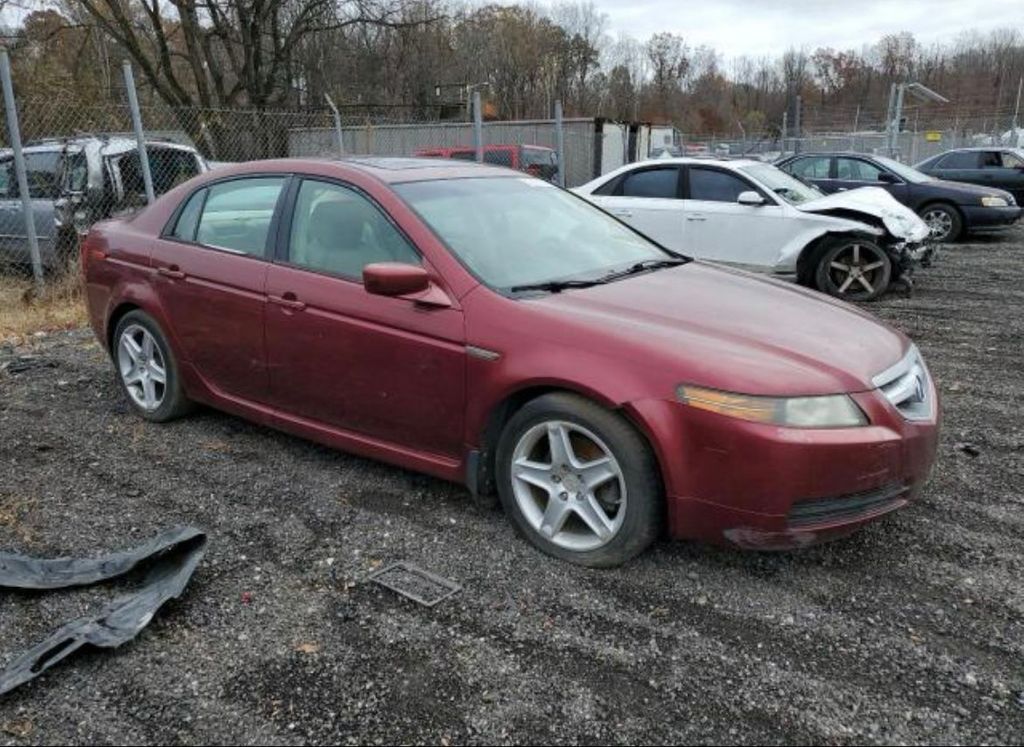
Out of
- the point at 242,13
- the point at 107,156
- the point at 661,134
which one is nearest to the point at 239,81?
the point at 242,13

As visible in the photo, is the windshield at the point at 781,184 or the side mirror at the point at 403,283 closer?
the side mirror at the point at 403,283

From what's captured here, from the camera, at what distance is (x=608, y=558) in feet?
10.3

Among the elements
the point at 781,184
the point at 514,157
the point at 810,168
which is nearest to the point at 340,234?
the point at 781,184

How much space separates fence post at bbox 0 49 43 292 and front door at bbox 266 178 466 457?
5.18m

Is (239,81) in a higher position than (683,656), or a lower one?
higher

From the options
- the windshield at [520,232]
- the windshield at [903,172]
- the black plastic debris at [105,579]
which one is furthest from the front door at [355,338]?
the windshield at [903,172]

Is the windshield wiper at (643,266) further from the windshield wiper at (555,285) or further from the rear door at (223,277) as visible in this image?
the rear door at (223,277)

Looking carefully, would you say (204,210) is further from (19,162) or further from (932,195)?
(932,195)

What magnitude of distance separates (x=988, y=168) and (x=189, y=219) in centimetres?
1650

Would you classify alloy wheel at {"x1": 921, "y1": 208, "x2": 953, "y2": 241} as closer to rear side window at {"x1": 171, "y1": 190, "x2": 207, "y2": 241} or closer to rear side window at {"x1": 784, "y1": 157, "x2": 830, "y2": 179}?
rear side window at {"x1": 784, "y1": 157, "x2": 830, "y2": 179}

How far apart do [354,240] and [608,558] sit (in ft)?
5.97

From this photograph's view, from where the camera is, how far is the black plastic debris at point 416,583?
3.03 m

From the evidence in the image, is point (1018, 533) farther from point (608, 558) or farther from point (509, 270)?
point (509, 270)

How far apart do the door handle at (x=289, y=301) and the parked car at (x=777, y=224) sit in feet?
16.3
